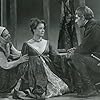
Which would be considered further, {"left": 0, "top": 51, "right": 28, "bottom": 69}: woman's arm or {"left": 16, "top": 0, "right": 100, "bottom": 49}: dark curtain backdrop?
{"left": 16, "top": 0, "right": 100, "bottom": 49}: dark curtain backdrop

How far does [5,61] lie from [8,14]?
2294 millimetres

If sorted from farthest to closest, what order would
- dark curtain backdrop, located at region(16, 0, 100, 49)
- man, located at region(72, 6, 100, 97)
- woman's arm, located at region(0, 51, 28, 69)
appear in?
dark curtain backdrop, located at region(16, 0, 100, 49) < woman's arm, located at region(0, 51, 28, 69) < man, located at region(72, 6, 100, 97)

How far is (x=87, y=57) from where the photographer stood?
406 centimetres

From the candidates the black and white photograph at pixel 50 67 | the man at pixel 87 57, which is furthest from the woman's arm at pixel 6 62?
the man at pixel 87 57

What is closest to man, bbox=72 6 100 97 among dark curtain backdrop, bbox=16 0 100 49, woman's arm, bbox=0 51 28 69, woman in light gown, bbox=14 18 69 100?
woman in light gown, bbox=14 18 69 100

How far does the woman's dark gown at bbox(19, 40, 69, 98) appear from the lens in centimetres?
404

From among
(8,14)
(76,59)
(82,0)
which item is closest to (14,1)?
(8,14)

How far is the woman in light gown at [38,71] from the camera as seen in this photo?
403cm

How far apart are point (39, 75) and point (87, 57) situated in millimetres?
836

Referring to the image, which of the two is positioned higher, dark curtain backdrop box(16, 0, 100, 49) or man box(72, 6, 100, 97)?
dark curtain backdrop box(16, 0, 100, 49)

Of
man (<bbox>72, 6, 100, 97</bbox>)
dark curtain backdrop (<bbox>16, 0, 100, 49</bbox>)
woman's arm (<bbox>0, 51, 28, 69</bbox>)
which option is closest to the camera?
Result: man (<bbox>72, 6, 100, 97</bbox>)

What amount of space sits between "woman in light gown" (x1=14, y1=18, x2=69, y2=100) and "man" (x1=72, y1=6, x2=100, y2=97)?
405 mm

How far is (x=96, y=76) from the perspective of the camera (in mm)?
4102

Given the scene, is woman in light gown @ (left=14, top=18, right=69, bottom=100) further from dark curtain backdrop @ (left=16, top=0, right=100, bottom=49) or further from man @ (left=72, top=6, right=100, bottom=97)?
dark curtain backdrop @ (left=16, top=0, right=100, bottom=49)
